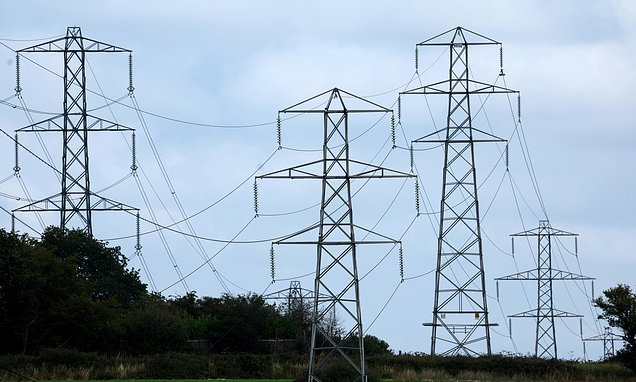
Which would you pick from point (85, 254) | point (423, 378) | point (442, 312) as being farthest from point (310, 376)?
point (85, 254)

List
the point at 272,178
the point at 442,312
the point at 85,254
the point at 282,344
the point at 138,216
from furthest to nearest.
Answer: the point at 85,254, the point at 282,344, the point at 138,216, the point at 442,312, the point at 272,178

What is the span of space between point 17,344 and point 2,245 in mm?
6125

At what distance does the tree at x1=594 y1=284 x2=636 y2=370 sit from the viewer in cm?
8088

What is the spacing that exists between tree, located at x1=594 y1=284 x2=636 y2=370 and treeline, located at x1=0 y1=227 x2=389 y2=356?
78.1 ft

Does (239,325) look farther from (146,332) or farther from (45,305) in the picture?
(45,305)

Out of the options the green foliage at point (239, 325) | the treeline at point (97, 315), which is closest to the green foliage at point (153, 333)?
the treeline at point (97, 315)

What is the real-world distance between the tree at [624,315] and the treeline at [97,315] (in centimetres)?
2379

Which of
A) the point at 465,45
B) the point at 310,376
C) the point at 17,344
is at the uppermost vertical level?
the point at 465,45

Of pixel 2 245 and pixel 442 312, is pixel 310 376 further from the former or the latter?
pixel 2 245

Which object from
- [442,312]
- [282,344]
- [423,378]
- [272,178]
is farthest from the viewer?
[282,344]

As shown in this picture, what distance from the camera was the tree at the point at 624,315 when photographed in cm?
8088

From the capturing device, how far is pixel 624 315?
267 feet

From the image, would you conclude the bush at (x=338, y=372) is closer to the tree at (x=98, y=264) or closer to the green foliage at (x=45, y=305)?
the green foliage at (x=45, y=305)

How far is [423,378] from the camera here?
248 feet
